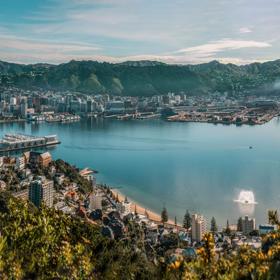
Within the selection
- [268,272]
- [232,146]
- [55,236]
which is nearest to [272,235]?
[268,272]

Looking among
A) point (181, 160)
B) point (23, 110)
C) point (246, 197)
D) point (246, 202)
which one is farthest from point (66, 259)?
point (23, 110)

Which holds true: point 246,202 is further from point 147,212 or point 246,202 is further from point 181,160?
point 181,160

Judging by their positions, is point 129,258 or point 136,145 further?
point 136,145

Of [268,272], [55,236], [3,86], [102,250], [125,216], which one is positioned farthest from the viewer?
[3,86]

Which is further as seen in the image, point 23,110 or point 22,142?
point 23,110

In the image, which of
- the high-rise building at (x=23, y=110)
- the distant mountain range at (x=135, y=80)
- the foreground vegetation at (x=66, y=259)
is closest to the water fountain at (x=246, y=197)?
the foreground vegetation at (x=66, y=259)

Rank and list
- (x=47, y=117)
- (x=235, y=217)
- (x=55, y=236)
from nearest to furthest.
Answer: (x=55, y=236) → (x=235, y=217) → (x=47, y=117)

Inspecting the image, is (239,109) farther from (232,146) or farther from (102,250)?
(102,250)
